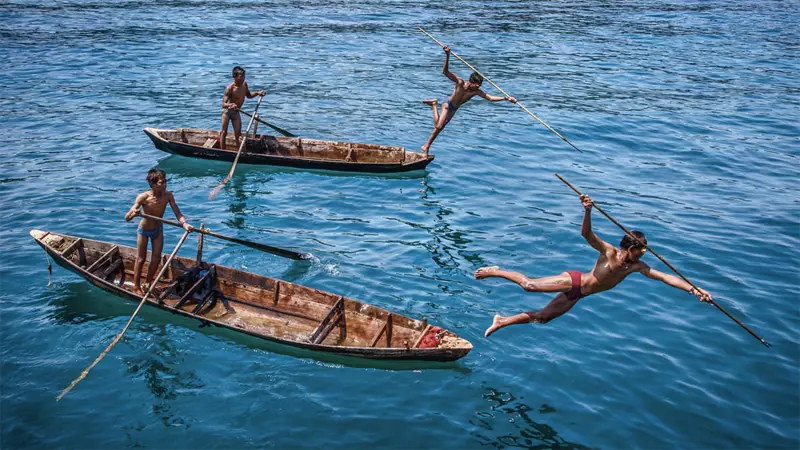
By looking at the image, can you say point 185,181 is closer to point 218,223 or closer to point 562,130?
point 218,223

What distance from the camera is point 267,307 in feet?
47.4

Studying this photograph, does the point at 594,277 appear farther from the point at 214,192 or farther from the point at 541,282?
the point at 214,192

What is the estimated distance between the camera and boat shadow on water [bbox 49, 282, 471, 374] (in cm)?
1256

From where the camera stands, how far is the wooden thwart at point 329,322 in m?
12.8

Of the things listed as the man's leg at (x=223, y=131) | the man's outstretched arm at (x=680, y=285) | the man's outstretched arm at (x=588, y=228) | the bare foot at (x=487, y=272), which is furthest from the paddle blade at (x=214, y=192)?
the man's outstretched arm at (x=680, y=285)

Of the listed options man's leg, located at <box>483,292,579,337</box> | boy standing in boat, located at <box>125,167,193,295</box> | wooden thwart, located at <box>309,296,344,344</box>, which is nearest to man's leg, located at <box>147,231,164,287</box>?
boy standing in boat, located at <box>125,167,193,295</box>

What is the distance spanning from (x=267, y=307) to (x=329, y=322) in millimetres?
1792

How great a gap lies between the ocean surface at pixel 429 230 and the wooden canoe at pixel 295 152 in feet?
1.83

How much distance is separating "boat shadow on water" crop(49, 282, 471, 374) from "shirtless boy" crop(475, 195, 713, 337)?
1.80 metres

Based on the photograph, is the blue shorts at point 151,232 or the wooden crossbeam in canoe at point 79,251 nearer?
the blue shorts at point 151,232

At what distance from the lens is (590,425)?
1138 centimetres

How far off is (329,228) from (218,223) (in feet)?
9.90

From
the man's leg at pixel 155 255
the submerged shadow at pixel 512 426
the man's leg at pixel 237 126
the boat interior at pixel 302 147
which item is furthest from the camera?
the man's leg at pixel 237 126

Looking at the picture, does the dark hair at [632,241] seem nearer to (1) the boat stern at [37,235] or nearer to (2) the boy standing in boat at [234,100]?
(1) the boat stern at [37,235]
